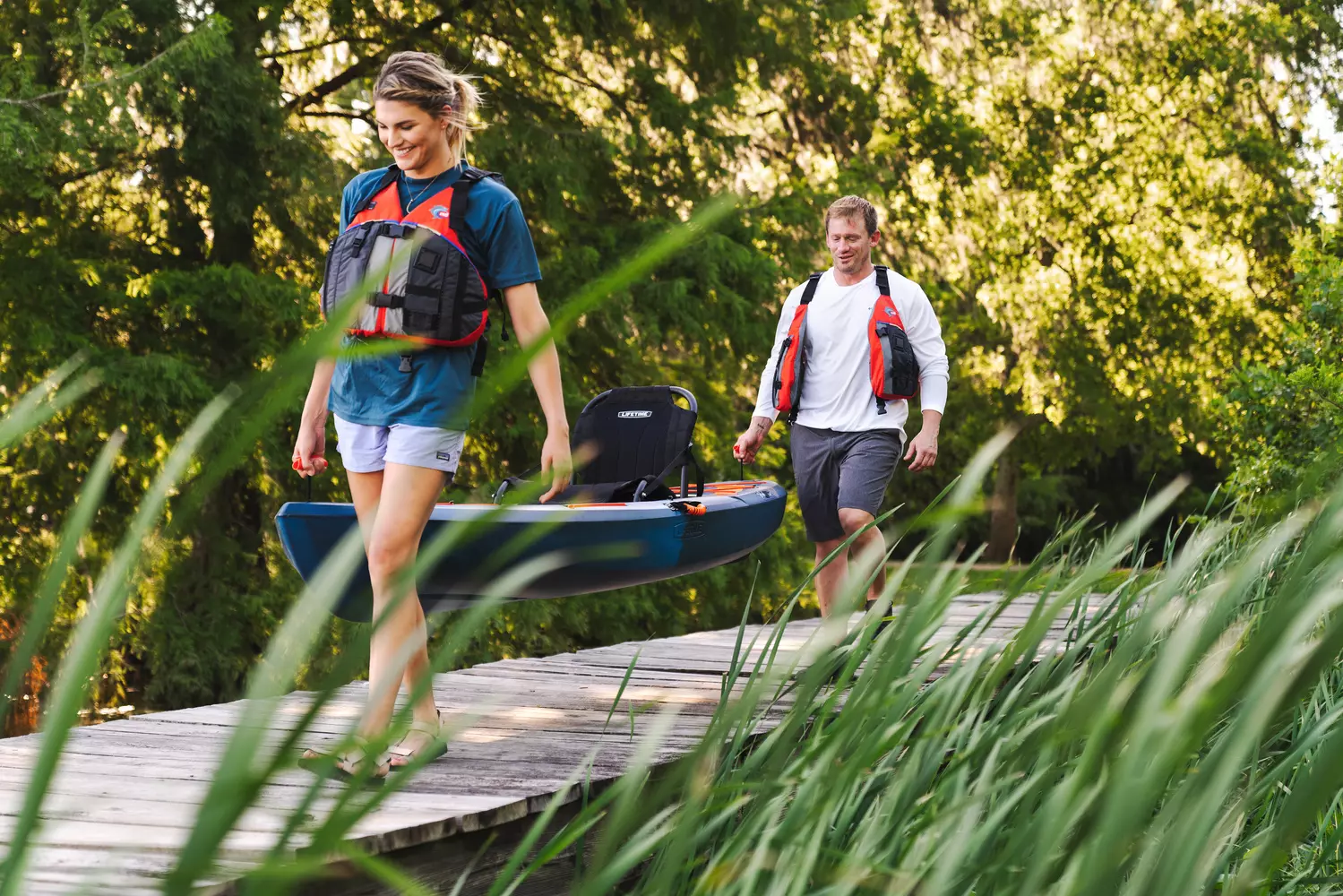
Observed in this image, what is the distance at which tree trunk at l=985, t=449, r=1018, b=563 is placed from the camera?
846 inches

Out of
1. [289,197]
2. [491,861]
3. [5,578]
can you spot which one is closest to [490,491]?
[289,197]

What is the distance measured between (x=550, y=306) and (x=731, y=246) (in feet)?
5.84

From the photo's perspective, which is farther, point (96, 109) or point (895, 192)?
point (895, 192)

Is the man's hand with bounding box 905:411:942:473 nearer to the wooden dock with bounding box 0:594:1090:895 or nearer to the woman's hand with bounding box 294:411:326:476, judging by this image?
the wooden dock with bounding box 0:594:1090:895

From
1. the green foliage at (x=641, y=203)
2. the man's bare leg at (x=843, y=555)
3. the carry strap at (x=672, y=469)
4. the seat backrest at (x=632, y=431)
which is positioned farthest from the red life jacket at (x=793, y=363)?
the green foliage at (x=641, y=203)

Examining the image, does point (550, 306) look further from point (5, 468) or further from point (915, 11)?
point (915, 11)

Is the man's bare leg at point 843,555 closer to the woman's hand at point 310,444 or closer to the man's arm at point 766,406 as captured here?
the man's arm at point 766,406

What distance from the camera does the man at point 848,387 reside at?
4.60m

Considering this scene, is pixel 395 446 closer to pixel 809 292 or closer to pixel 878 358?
pixel 878 358

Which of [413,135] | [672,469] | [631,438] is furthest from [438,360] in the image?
[631,438]

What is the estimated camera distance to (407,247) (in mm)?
867

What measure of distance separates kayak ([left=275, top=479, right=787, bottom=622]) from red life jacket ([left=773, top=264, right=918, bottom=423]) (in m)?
0.60

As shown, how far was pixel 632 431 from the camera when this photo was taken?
6281mm

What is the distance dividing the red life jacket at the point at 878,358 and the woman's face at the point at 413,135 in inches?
71.7
